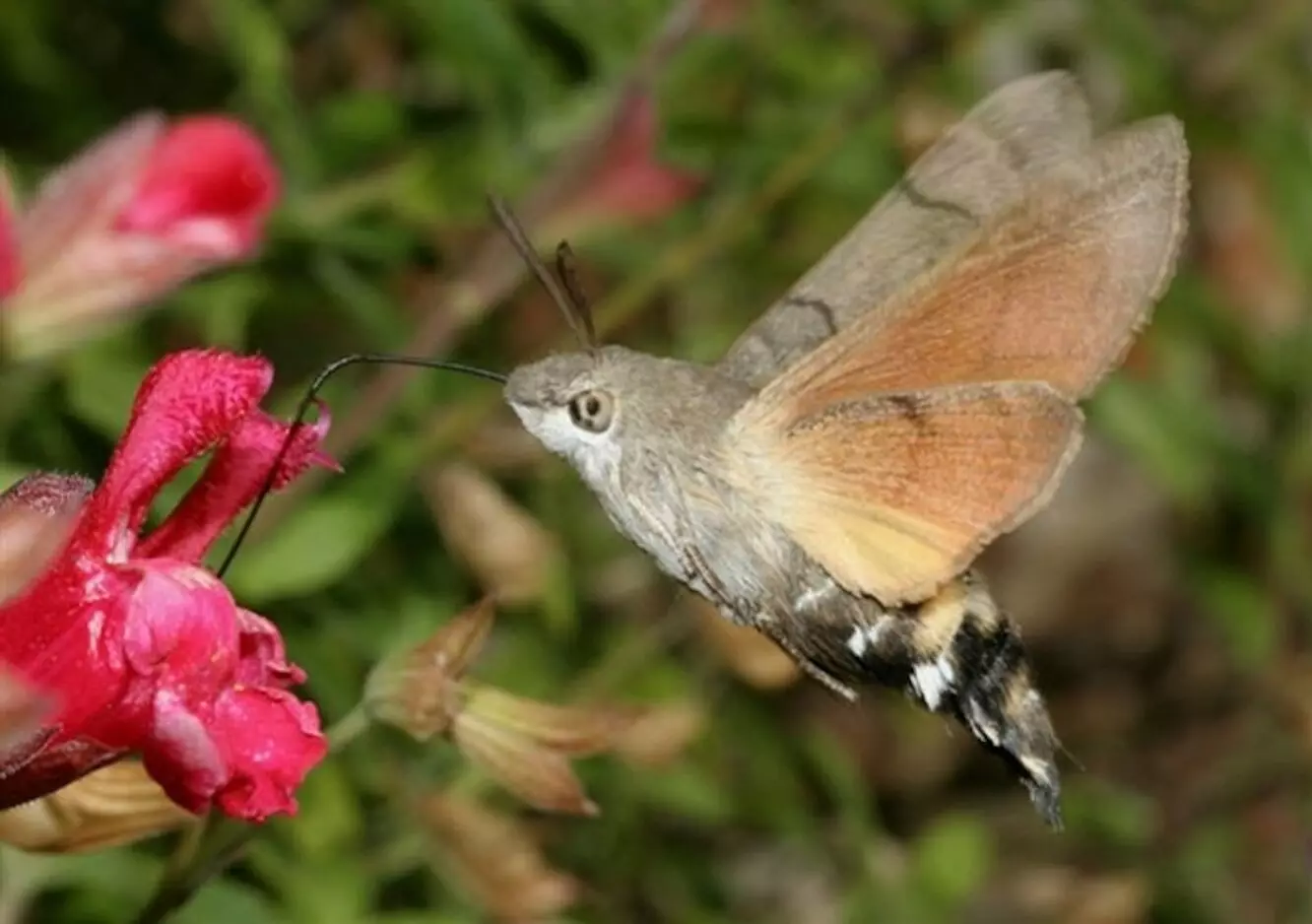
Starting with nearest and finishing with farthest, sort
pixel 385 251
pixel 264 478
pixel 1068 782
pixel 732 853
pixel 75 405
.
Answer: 1. pixel 264 478
2. pixel 75 405
3. pixel 385 251
4. pixel 732 853
5. pixel 1068 782

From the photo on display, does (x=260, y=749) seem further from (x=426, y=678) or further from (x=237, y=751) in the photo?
(x=426, y=678)

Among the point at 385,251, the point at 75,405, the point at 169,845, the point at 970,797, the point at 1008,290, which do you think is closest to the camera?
the point at 1008,290

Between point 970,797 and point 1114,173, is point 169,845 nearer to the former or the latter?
point 1114,173

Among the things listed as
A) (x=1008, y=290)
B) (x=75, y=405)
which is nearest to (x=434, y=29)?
(x=75, y=405)

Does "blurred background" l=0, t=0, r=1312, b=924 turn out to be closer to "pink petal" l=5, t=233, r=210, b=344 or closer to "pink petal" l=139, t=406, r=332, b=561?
"pink petal" l=5, t=233, r=210, b=344

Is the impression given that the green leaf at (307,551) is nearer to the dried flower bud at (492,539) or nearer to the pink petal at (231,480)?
the dried flower bud at (492,539)
